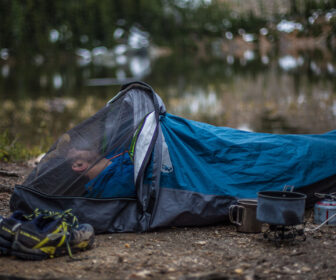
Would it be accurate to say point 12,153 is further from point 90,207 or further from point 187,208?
point 187,208

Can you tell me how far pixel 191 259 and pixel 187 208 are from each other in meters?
0.87

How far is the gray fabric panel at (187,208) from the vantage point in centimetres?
411

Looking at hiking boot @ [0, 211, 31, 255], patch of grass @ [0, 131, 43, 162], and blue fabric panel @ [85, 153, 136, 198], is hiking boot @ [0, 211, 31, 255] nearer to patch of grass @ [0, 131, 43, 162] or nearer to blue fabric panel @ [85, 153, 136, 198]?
blue fabric panel @ [85, 153, 136, 198]

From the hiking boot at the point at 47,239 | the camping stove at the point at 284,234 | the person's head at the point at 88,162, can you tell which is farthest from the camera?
the person's head at the point at 88,162

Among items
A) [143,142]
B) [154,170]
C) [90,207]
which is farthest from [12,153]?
[154,170]

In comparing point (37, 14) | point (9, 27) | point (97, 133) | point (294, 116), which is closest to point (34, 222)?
point (97, 133)

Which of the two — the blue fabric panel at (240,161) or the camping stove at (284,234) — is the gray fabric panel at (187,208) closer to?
the blue fabric panel at (240,161)

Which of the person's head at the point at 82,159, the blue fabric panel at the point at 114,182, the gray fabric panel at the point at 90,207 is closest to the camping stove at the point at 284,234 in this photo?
the gray fabric panel at the point at 90,207

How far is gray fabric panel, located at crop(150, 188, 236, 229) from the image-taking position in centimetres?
411

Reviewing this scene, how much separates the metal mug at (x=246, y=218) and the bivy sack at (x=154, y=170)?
0.72 ft

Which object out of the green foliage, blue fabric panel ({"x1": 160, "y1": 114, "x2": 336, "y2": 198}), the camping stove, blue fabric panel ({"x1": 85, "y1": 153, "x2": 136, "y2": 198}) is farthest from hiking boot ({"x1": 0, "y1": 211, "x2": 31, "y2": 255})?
the green foliage

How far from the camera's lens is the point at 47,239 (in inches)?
131

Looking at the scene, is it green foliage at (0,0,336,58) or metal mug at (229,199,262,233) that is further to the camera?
green foliage at (0,0,336,58)

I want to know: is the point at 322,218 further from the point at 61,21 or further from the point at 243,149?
the point at 61,21
